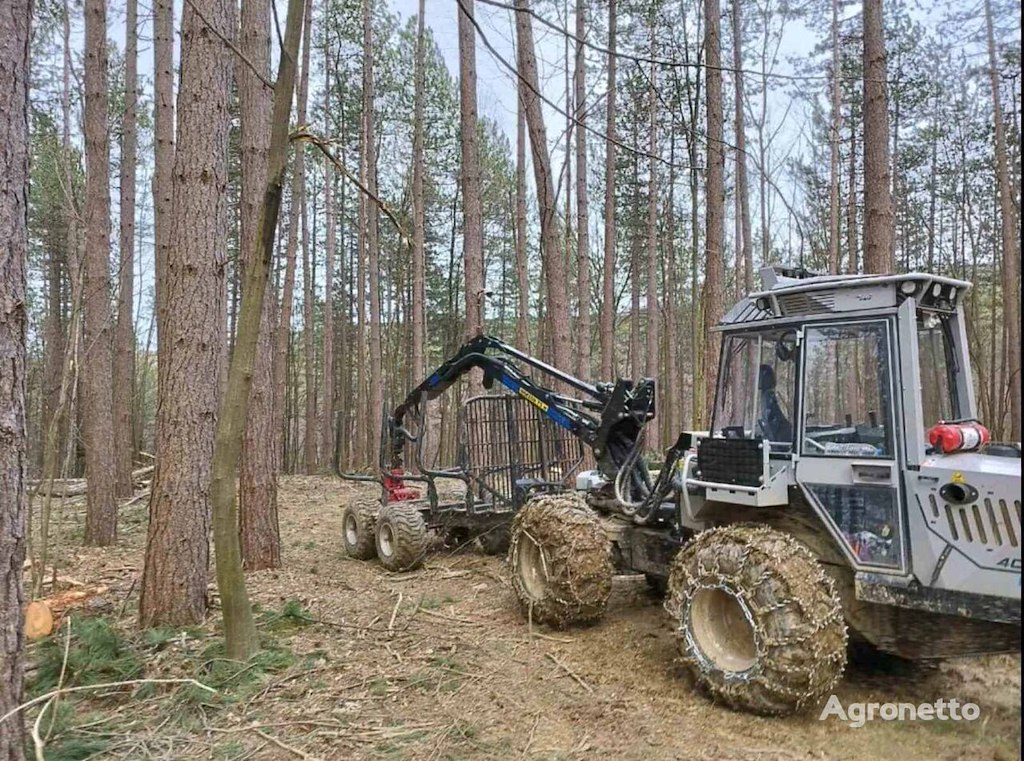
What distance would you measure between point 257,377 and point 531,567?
3.19 m

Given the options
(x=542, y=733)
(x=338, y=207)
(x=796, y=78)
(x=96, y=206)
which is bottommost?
(x=542, y=733)

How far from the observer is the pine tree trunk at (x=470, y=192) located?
1002 cm

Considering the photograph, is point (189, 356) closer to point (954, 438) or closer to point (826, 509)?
point (826, 509)

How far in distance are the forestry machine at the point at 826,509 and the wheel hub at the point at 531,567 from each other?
8cm

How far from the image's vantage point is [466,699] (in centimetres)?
391

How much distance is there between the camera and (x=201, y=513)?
4.96 m

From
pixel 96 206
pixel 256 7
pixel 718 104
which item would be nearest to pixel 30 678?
pixel 256 7

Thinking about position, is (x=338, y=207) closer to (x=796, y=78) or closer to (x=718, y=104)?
(x=718, y=104)

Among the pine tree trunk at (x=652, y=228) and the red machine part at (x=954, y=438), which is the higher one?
the pine tree trunk at (x=652, y=228)

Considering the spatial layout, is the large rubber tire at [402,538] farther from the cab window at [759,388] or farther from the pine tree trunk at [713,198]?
the pine tree trunk at [713,198]

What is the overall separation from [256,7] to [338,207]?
1675cm

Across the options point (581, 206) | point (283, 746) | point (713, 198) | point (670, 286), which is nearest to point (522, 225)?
point (581, 206)

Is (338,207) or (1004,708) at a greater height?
(338,207)

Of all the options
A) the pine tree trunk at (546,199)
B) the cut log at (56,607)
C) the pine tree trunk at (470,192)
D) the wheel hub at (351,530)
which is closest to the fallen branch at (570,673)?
the cut log at (56,607)
